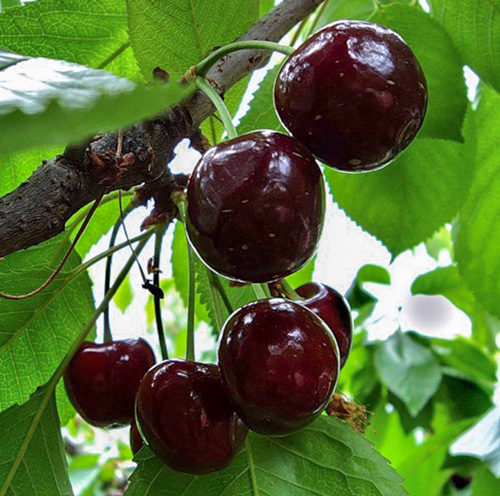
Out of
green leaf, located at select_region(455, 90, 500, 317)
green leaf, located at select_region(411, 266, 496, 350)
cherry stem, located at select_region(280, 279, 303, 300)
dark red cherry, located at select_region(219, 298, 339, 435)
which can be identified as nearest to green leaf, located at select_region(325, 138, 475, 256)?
green leaf, located at select_region(455, 90, 500, 317)

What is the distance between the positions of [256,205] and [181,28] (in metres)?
0.39

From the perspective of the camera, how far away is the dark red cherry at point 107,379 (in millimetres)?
951

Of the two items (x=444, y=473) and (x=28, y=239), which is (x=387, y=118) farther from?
(x=444, y=473)

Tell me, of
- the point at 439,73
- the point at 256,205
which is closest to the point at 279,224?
the point at 256,205

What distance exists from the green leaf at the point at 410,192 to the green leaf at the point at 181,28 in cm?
38

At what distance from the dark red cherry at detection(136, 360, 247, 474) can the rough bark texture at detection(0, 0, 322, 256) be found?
7.5 inches

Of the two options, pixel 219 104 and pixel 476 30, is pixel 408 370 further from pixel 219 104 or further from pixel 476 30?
pixel 219 104

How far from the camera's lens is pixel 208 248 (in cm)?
65

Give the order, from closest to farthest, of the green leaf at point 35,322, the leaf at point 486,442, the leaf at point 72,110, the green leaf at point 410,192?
the leaf at point 72,110, the green leaf at point 35,322, the green leaf at point 410,192, the leaf at point 486,442

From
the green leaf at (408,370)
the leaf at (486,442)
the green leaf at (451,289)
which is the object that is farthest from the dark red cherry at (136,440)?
the green leaf at (451,289)

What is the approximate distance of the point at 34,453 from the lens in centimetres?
95

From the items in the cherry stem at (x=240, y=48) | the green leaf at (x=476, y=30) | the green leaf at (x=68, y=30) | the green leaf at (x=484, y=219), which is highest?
the cherry stem at (x=240, y=48)

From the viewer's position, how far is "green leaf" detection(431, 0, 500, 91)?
106 centimetres

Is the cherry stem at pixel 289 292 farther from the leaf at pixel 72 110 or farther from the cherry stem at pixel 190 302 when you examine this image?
the leaf at pixel 72 110
